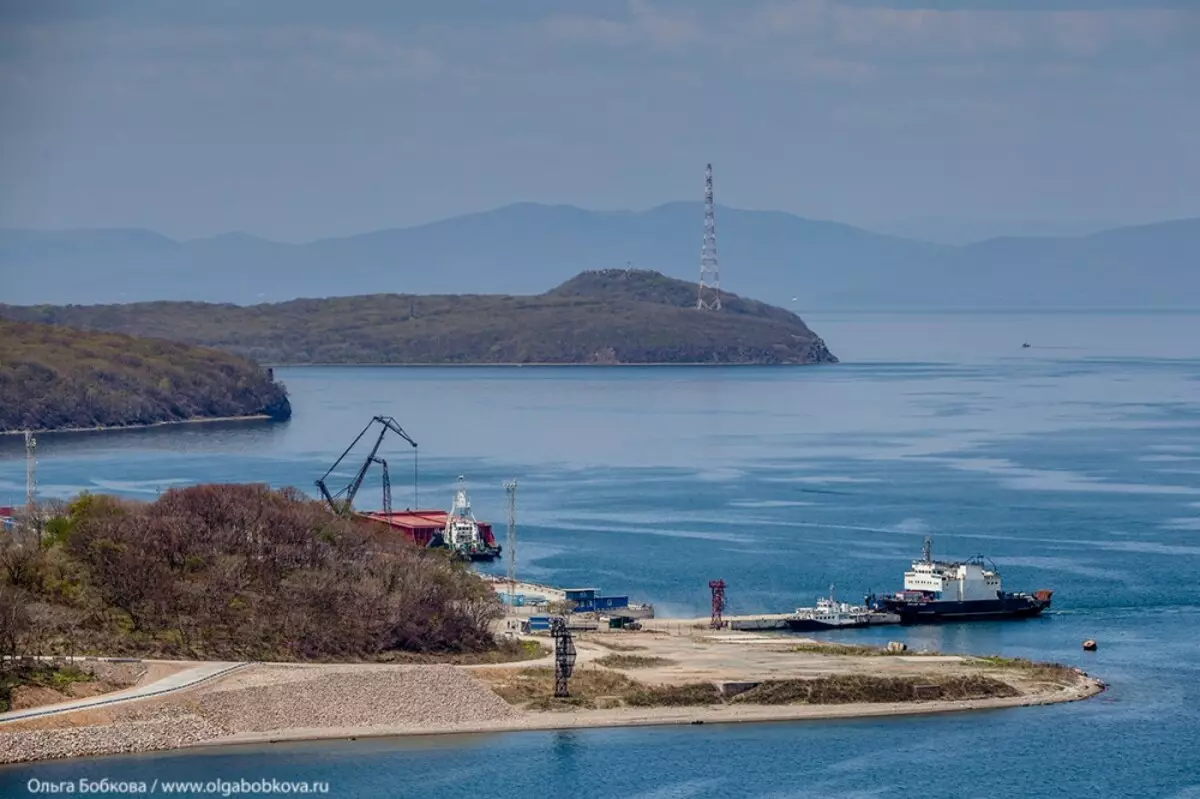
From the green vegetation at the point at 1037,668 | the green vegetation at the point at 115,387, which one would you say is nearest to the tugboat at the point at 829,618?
the green vegetation at the point at 1037,668

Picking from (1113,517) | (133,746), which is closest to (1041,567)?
(1113,517)

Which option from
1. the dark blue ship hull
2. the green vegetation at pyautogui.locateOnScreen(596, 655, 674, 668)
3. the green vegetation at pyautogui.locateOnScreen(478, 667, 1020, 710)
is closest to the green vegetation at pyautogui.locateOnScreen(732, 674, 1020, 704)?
Answer: the green vegetation at pyautogui.locateOnScreen(478, 667, 1020, 710)

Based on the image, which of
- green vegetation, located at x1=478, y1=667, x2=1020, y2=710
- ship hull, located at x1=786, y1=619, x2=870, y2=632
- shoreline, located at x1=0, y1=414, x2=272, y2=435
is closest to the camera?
green vegetation, located at x1=478, y1=667, x2=1020, y2=710

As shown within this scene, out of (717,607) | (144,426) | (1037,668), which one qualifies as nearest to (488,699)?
(1037,668)

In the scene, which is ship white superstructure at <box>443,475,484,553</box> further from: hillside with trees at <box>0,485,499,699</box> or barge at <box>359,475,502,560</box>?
hillside with trees at <box>0,485,499,699</box>

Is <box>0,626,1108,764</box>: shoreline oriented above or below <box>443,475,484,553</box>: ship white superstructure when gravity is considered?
below
